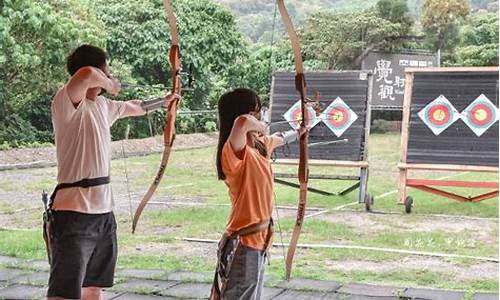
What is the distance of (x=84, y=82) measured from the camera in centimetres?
178

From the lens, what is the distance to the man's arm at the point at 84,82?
1784mm

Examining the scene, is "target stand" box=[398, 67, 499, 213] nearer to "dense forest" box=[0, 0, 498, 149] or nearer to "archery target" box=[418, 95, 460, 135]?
"archery target" box=[418, 95, 460, 135]

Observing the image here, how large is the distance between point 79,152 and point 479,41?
2.59 meters

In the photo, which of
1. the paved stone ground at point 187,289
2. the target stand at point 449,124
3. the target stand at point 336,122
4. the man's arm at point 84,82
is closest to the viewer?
the man's arm at point 84,82

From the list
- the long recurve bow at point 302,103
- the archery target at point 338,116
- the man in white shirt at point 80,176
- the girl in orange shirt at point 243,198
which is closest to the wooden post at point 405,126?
the archery target at point 338,116

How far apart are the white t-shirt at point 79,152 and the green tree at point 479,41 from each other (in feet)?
5.80

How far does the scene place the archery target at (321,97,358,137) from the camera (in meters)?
4.82

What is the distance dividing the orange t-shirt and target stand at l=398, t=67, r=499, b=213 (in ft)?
8.97

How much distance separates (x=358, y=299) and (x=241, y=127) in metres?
0.87

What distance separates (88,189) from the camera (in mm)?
1850

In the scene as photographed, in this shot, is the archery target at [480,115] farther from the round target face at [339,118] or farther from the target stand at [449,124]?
the round target face at [339,118]

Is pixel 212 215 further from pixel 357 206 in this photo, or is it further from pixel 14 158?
pixel 14 158

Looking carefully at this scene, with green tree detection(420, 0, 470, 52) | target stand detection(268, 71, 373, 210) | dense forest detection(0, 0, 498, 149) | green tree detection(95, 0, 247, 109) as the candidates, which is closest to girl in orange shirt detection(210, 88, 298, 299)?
dense forest detection(0, 0, 498, 149)

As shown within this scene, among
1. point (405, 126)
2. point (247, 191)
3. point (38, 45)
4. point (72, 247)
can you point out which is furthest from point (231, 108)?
point (405, 126)
